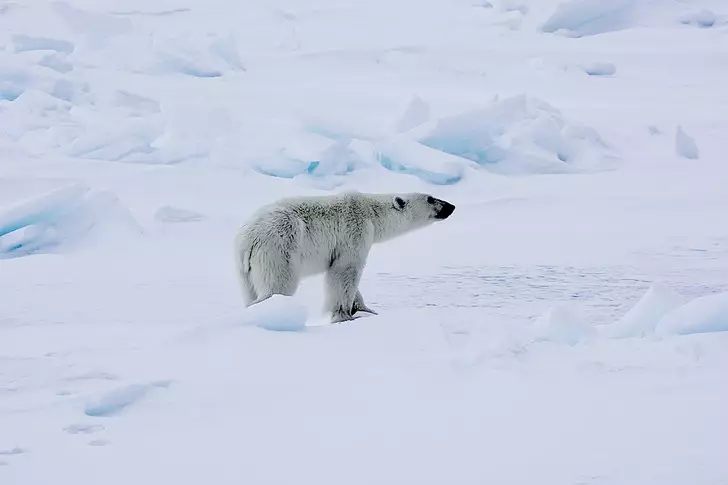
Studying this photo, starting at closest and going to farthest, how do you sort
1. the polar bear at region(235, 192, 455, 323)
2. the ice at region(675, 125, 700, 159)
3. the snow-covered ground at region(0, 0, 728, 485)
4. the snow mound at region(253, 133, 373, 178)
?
the snow-covered ground at region(0, 0, 728, 485), the polar bear at region(235, 192, 455, 323), the snow mound at region(253, 133, 373, 178), the ice at region(675, 125, 700, 159)

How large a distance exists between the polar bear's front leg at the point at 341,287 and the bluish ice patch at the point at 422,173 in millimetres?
3748

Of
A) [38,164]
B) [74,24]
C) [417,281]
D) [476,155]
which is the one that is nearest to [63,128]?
[38,164]

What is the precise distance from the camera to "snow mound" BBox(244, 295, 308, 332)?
3.10m

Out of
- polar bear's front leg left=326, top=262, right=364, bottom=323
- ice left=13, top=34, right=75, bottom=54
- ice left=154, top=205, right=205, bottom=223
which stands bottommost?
ice left=13, top=34, right=75, bottom=54

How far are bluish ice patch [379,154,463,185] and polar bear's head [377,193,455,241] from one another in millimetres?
3094

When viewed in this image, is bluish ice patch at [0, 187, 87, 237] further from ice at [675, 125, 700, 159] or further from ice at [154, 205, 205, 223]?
ice at [675, 125, 700, 159]

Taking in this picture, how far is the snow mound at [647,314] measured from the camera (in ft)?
11.0

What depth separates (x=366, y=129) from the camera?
9.09 meters

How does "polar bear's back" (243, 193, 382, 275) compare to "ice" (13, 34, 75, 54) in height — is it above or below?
above

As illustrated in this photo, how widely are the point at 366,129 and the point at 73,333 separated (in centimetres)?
560

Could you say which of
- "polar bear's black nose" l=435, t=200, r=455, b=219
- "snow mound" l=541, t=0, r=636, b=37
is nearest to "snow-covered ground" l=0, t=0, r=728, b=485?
"polar bear's black nose" l=435, t=200, r=455, b=219

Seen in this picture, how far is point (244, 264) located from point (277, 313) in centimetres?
87

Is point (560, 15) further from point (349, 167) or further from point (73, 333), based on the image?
point (73, 333)

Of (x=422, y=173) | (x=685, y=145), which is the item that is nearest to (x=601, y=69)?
(x=685, y=145)
